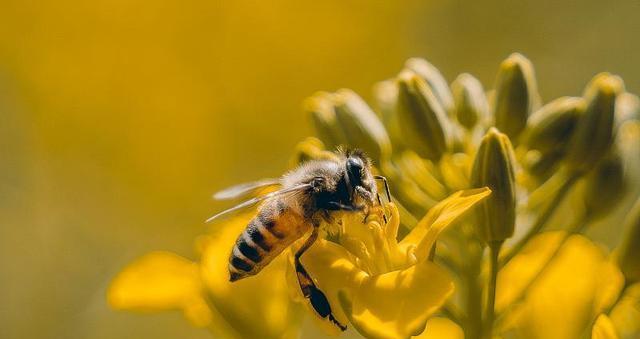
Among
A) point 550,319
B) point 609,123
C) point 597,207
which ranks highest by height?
point 609,123

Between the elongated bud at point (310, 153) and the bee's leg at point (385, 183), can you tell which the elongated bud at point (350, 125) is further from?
the bee's leg at point (385, 183)

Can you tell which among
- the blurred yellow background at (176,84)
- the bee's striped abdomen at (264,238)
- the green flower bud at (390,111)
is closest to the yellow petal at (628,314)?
the green flower bud at (390,111)

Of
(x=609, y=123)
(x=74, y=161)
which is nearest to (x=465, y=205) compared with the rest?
(x=609, y=123)

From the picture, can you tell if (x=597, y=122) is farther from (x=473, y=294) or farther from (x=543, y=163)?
(x=473, y=294)

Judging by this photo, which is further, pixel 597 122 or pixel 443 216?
pixel 597 122

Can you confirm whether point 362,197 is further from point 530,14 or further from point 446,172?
point 530,14

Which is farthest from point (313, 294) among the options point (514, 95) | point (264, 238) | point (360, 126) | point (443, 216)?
point (514, 95)

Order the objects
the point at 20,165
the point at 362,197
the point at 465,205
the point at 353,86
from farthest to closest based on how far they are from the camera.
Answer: the point at 353,86
the point at 20,165
the point at 362,197
the point at 465,205
